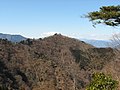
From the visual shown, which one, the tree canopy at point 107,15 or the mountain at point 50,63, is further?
the mountain at point 50,63

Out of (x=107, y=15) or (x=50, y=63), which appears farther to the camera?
(x=50, y=63)

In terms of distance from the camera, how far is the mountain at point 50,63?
107m

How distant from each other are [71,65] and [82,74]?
32.6 feet

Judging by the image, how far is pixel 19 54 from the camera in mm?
147000

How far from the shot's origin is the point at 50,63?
13350 cm

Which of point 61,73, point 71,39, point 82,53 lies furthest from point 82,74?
point 71,39

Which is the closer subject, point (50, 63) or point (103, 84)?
point (103, 84)

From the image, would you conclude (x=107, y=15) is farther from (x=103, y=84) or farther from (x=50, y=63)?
(x=50, y=63)

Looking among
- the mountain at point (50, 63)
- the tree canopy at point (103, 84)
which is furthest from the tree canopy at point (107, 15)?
the mountain at point (50, 63)

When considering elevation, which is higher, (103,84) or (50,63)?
(103,84)

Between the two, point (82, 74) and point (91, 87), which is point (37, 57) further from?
point (91, 87)

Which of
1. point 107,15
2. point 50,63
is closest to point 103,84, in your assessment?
point 107,15

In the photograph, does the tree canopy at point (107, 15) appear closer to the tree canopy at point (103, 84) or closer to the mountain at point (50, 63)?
the tree canopy at point (103, 84)

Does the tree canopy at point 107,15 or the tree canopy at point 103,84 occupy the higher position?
the tree canopy at point 107,15
